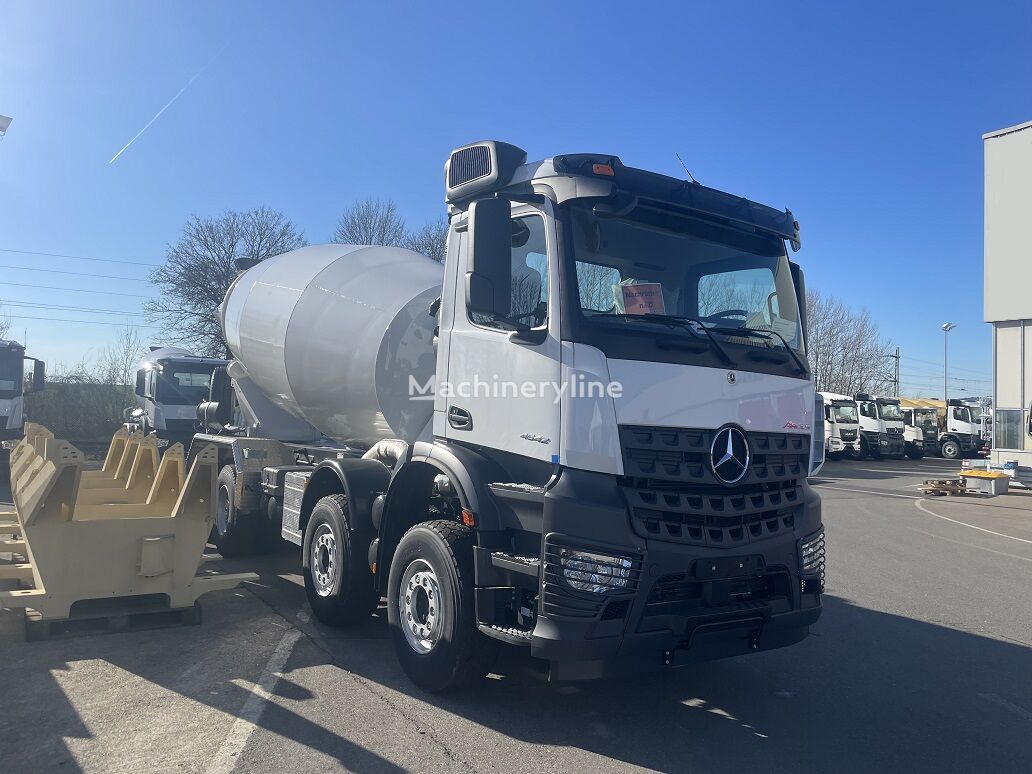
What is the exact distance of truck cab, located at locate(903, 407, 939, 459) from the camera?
38.8m

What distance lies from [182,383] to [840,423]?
2722 cm

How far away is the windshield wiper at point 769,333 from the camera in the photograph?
486cm

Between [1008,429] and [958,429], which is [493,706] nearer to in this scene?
[1008,429]

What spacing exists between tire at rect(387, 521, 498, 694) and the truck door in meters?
0.67

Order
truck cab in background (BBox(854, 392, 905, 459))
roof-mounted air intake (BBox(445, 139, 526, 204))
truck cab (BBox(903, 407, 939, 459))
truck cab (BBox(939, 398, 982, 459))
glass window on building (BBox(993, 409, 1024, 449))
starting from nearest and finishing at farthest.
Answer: roof-mounted air intake (BBox(445, 139, 526, 204))
glass window on building (BBox(993, 409, 1024, 449))
truck cab in background (BBox(854, 392, 905, 459))
truck cab (BBox(939, 398, 982, 459))
truck cab (BBox(903, 407, 939, 459))

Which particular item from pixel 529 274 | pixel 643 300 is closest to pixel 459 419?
pixel 529 274

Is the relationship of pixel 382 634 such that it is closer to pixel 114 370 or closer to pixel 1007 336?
pixel 1007 336

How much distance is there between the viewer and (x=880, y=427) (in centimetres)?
3559

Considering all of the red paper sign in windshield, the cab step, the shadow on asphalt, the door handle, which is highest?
the red paper sign in windshield

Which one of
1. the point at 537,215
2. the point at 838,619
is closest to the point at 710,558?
the point at 537,215

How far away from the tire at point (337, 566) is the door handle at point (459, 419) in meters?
1.35

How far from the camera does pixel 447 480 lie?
5.05 meters

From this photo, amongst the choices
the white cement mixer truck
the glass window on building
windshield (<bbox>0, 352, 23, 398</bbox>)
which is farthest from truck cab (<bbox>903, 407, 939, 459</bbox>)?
the white cement mixer truck

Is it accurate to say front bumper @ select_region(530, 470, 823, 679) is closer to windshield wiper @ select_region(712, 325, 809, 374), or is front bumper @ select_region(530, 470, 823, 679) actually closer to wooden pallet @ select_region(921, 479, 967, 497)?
windshield wiper @ select_region(712, 325, 809, 374)
